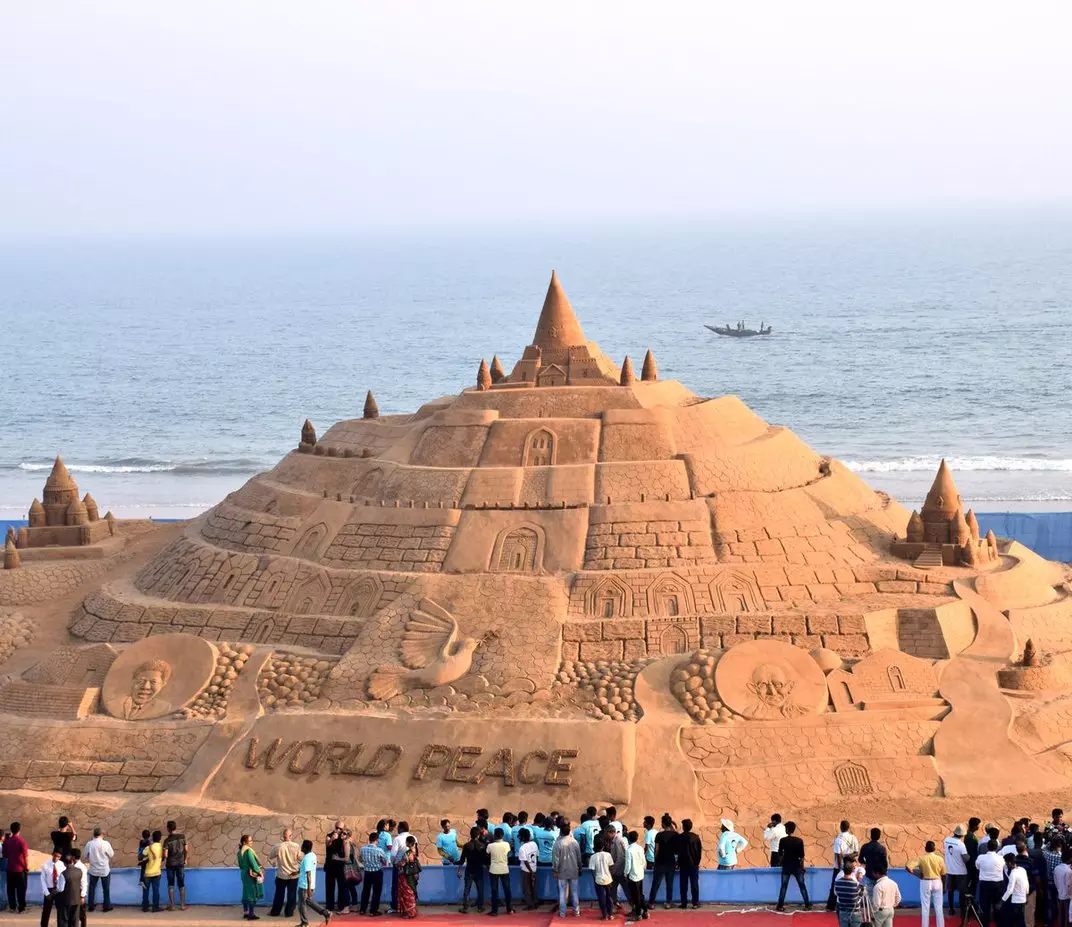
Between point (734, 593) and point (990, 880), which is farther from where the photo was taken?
point (734, 593)

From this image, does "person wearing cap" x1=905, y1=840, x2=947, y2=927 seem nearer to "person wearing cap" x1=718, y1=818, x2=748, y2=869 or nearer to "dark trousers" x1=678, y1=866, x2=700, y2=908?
"dark trousers" x1=678, y1=866, x2=700, y2=908

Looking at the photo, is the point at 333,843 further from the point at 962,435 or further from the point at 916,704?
the point at 962,435

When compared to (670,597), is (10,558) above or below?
above

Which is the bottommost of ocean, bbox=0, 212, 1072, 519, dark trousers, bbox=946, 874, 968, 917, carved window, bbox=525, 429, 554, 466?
dark trousers, bbox=946, 874, 968, 917

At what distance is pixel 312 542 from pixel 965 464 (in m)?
48.7

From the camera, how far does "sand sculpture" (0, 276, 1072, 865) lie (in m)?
34.4

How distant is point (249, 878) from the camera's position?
28.8 m

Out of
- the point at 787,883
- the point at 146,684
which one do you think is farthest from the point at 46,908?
the point at 787,883

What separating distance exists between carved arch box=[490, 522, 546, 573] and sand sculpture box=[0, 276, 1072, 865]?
0.07m

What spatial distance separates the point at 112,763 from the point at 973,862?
17.0 metres

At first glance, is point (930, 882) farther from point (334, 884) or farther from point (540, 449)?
point (540, 449)

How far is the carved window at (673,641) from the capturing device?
36719mm

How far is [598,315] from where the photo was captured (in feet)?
499

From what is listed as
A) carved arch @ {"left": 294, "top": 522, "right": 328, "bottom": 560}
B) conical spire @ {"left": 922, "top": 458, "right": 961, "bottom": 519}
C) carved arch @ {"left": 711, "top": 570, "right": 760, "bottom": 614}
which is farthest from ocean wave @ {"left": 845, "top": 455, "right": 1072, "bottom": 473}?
carved arch @ {"left": 711, "top": 570, "right": 760, "bottom": 614}
